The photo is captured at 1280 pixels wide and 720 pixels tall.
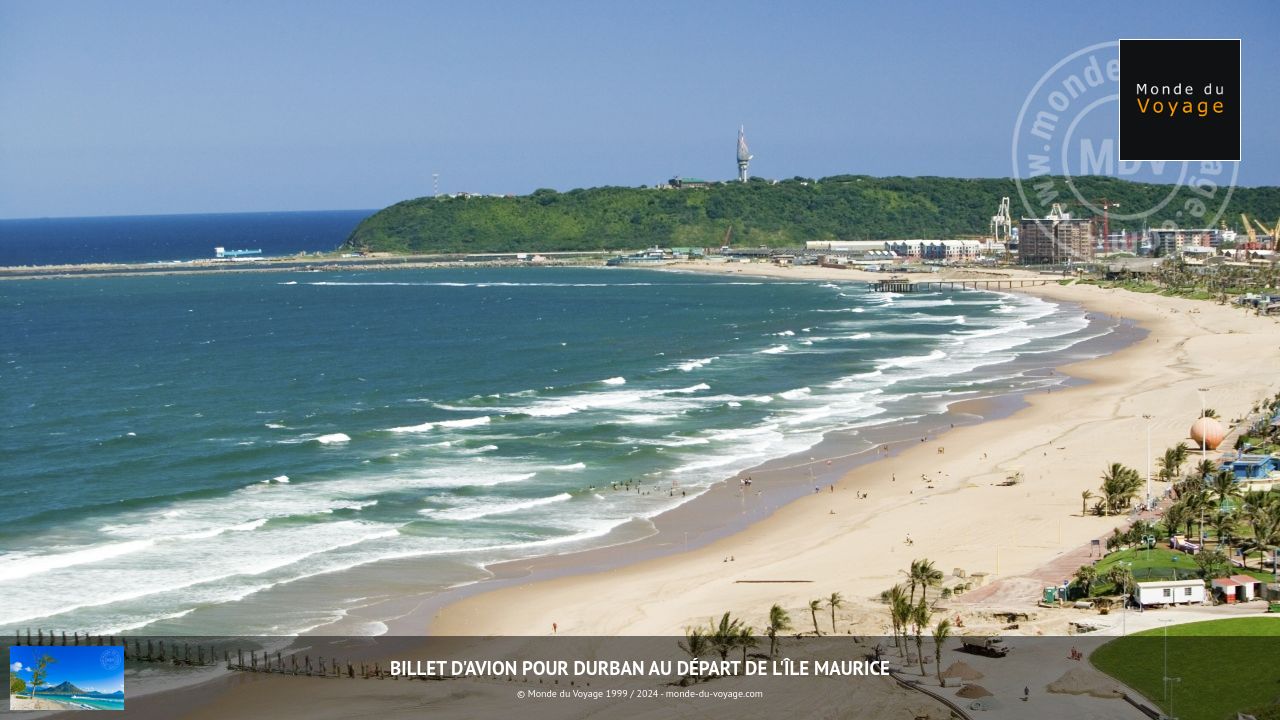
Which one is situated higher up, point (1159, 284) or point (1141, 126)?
point (1141, 126)

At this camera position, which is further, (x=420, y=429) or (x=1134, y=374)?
(x=1134, y=374)

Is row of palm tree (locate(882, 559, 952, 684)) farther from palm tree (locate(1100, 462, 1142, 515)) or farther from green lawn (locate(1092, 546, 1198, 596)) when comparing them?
palm tree (locate(1100, 462, 1142, 515))

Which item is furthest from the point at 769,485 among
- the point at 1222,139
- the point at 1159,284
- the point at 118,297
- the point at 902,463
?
the point at 118,297

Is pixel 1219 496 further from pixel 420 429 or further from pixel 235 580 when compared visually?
pixel 420 429

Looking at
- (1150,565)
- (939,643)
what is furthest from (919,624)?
(1150,565)

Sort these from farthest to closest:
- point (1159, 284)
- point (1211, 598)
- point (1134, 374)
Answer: point (1159, 284), point (1134, 374), point (1211, 598)

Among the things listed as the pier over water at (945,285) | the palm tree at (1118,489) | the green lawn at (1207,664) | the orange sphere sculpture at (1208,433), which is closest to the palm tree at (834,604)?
the green lawn at (1207,664)

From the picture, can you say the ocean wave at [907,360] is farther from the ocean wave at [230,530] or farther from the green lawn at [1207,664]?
the green lawn at [1207,664]

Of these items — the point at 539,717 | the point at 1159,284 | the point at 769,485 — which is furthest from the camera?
the point at 1159,284
